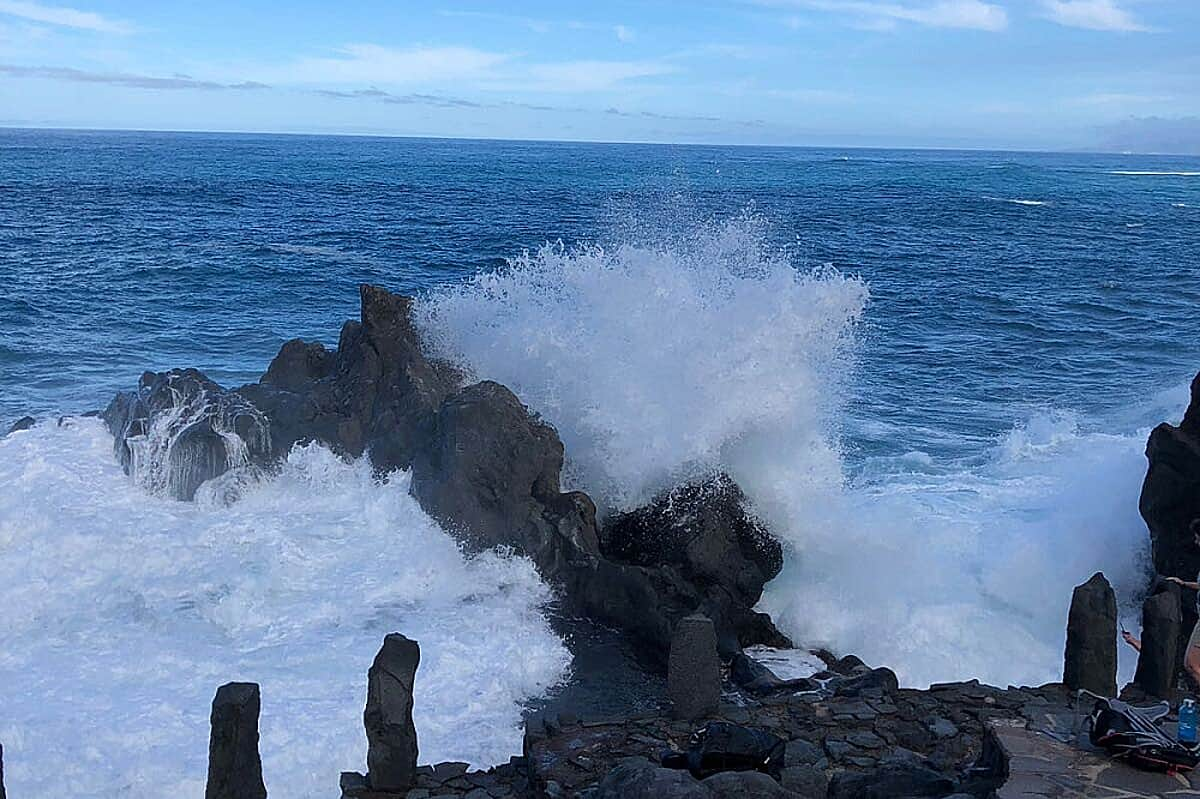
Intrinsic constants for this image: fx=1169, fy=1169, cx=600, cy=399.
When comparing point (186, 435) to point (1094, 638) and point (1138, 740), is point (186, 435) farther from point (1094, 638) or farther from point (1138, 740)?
point (1138, 740)

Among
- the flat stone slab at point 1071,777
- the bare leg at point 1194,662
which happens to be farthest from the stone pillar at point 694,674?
the bare leg at point 1194,662

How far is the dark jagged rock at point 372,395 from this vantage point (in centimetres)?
1609

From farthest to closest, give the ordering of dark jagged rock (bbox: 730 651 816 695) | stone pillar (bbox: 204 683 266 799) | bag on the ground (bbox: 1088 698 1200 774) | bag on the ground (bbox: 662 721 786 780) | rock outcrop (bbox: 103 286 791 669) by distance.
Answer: rock outcrop (bbox: 103 286 791 669) → dark jagged rock (bbox: 730 651 816 695) → bag on the ground (bbox: 662 721 786 780) → stone pillar (bbox: 204 683 266 799) → bag on the ground (bbox: 1088 698 1200 774)

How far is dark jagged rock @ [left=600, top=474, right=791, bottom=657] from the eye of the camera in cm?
1370

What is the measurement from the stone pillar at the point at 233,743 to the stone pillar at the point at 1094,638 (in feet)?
21.8

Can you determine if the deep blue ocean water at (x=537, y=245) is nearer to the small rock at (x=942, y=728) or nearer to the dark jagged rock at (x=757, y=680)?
the dark jagged rock at (x=757, y=680)

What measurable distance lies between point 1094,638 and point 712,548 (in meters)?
5.24

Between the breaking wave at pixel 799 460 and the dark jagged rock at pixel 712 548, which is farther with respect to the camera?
the breaking wave at pixel 799 460

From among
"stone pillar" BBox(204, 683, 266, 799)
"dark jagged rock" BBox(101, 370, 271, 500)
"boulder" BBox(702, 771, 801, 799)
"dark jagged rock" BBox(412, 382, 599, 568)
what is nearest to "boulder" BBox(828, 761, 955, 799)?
"boulder" BBox(702, 771, 801, 799)

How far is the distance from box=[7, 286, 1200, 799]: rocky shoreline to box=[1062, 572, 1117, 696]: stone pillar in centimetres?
2

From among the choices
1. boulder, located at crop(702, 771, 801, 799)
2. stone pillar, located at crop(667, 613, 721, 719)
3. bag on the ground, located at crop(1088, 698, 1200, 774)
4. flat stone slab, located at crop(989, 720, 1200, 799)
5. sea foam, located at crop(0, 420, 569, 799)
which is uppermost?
bag on the ground, located at crop(1088, 698, 1200, 774)

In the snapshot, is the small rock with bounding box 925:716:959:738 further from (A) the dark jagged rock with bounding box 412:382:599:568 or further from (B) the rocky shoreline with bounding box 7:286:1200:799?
(A) the dark jagged rock with bounding box 412:382:599:568

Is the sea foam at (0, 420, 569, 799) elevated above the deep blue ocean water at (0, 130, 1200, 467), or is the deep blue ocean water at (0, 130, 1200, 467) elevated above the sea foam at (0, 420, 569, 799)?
the deep blue ocean water at (0, 130, 1200, 467)

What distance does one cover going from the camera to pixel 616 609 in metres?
13.4
